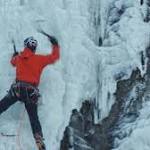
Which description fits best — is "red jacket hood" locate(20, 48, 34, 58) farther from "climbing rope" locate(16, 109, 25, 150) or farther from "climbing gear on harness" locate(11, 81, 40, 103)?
"climbing rope" locate(16, 109, 25, 150)

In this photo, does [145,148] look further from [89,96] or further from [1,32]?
[1,32]

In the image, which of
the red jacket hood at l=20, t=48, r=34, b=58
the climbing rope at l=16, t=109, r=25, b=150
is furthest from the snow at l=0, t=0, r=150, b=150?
the red jacket hood at l=20, t=48, r=34, b=58

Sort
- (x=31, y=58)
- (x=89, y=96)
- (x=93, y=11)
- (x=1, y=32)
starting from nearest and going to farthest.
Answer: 1. (x=31, y=58)
2. (x=89, y=96)
3. (x=1, y=32)
4. (x=93, y=11)

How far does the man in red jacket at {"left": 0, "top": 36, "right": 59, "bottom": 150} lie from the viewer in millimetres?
8258

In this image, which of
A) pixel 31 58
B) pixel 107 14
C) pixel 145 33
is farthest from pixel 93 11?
pixel 31 58

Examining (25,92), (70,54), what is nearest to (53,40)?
(70,54)

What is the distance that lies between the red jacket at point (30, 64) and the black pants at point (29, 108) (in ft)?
0.94

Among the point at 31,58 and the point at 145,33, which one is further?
the point at 145,33

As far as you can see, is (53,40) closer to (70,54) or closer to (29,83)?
(70,54)

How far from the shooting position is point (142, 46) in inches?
404

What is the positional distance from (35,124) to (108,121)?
143 centimetres

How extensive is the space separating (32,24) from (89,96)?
68.1 inches

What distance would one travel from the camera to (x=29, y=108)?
833cm

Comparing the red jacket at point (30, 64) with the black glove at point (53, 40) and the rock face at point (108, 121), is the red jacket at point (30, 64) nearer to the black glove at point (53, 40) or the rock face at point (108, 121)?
the black glove at point (53, 40)
